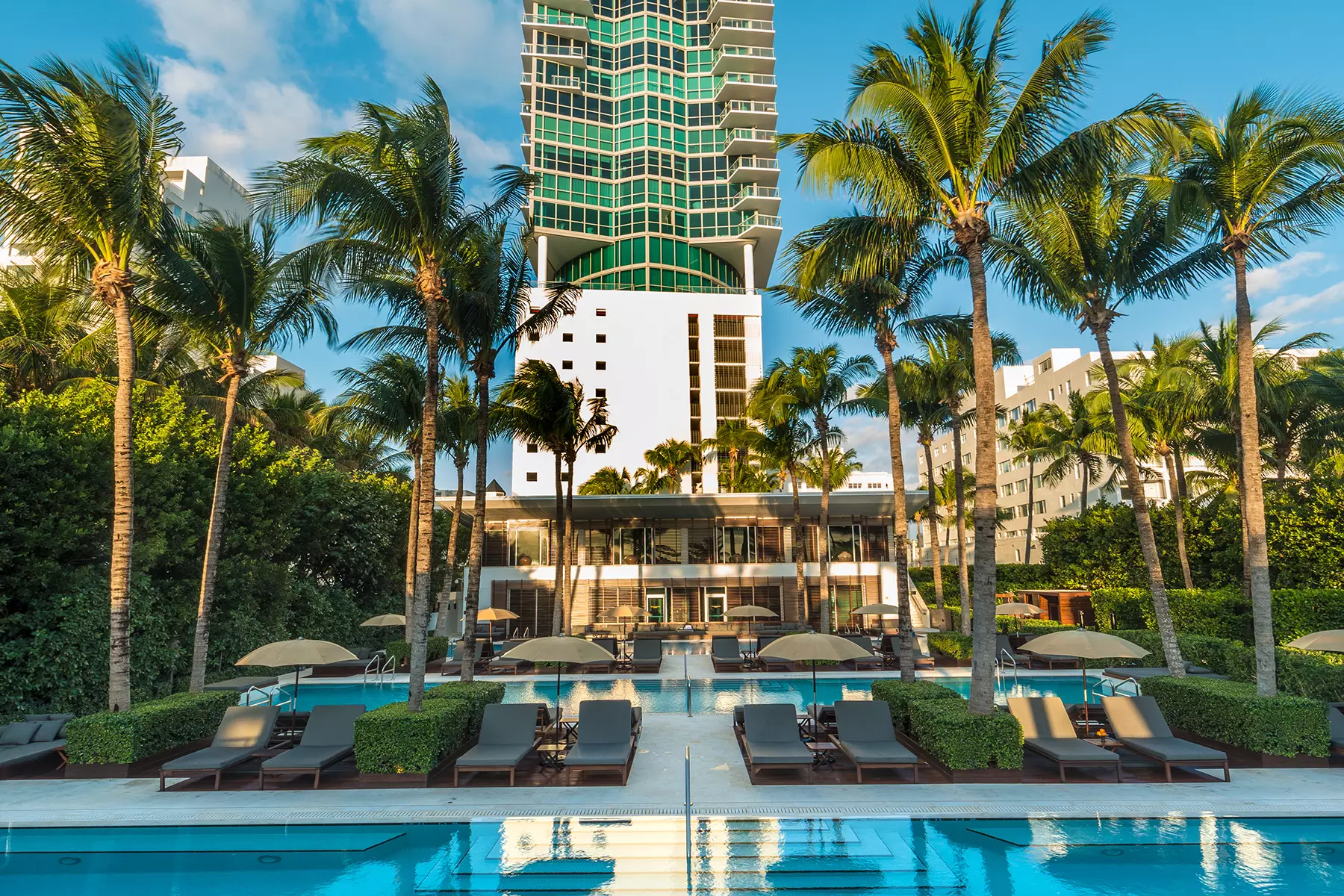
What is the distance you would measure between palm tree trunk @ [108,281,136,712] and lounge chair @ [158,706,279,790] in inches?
63.9

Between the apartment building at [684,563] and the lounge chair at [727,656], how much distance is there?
11480mm

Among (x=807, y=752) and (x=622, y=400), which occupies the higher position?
(x=622, y=400)

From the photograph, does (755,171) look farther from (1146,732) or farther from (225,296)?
(1146,732)

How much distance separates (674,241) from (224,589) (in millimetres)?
54550

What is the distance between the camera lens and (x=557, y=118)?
66.2 meters

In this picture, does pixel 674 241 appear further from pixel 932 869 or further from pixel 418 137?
pixel 932 869

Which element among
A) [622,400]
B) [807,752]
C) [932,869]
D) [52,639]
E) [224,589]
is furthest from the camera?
[622,400]

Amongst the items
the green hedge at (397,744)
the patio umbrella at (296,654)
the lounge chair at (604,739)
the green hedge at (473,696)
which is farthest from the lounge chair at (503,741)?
the patio umbrella at (296,654)

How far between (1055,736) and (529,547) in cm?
2808

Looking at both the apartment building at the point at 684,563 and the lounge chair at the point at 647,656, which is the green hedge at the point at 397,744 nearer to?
the lounge chair at the point at 647,656

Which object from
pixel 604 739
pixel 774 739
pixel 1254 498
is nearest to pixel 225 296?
pixel 604 739

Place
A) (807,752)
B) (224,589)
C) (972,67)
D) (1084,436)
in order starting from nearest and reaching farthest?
1. (807,752)
2. (972,67)
3. (224,589)
4. (1084,436)

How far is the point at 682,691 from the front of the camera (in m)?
19.3

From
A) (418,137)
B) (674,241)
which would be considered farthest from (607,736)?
(674,241)
